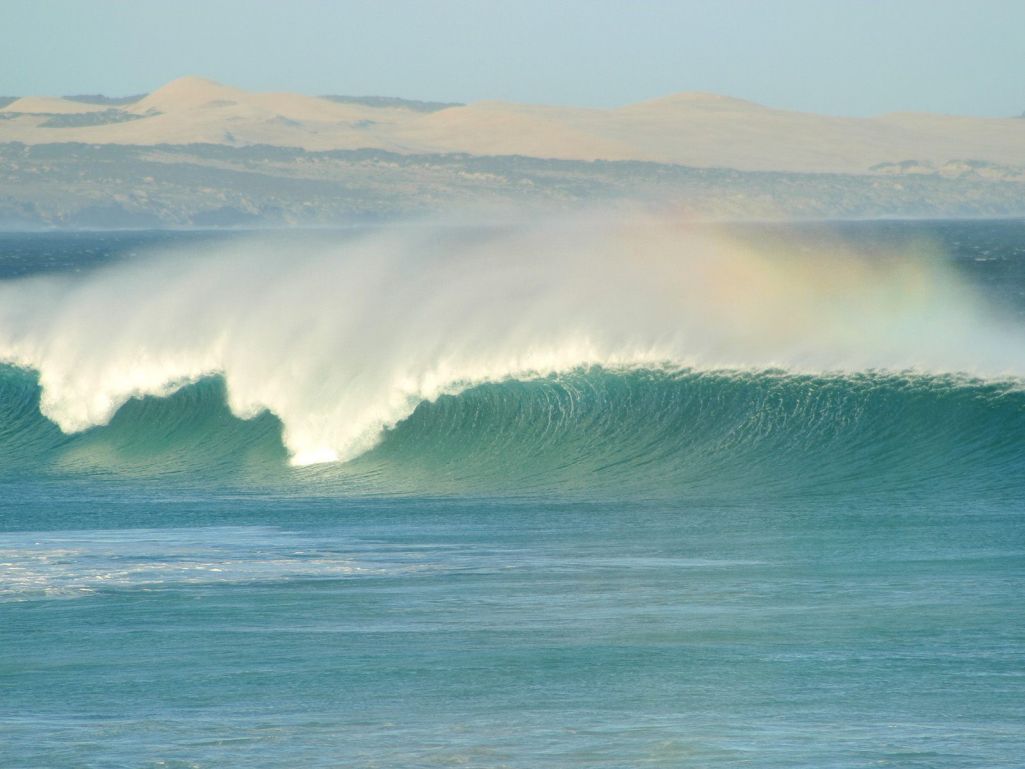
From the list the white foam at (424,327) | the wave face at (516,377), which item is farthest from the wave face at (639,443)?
the white foam at (424,327)

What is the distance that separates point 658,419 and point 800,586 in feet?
25.6

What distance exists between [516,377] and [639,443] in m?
2.59

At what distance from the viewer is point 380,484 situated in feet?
54.2

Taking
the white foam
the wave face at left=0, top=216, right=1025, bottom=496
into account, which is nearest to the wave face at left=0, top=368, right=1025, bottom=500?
the wave face at left=0, top=216, right=1025, bottom=496

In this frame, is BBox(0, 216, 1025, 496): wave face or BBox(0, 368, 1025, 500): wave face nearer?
BBox(0, 368, 1025, 500): wave face

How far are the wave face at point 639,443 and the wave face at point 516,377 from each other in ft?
0.12

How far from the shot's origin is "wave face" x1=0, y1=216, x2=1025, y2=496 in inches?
663

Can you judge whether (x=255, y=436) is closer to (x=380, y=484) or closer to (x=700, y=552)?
(x=380, y=484)

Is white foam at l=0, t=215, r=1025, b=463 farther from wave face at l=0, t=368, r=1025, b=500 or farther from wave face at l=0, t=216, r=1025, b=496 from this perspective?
wave face at l=0, t=368, r=1025, b=500

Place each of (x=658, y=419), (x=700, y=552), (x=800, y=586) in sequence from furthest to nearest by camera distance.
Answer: (x=658, y=419)
(x=700, y=552)
(x=800, y=586)

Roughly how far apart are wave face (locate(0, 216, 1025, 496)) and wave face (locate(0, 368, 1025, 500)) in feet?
0.12

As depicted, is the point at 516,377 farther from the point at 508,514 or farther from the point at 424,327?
the point at 508,514

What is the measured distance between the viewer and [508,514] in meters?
14.3

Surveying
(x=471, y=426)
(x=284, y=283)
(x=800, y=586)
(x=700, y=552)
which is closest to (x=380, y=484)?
(x=471, y=426)
